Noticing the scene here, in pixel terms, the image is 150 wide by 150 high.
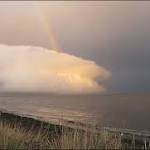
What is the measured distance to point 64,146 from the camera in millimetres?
10977

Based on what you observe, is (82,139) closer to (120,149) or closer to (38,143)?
(120,149)

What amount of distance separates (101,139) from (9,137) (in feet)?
9.05

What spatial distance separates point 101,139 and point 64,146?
1150mm

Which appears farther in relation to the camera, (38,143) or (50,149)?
(38,143)

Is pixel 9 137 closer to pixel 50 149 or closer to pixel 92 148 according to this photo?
pixel 50 149

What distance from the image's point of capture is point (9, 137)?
12086 millimetres

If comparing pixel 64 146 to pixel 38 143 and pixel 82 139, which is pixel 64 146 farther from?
pixel 38 143

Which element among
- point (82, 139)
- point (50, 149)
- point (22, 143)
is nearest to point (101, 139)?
point (82, 139)

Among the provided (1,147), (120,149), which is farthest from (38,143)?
(120,149)

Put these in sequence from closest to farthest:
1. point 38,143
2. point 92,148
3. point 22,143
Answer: point 92,148, point 22,143, point 38,143

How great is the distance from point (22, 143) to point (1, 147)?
0.83 metres

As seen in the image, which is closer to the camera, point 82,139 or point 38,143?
point 82,139

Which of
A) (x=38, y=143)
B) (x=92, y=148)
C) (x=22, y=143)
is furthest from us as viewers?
(x=38, y=143)

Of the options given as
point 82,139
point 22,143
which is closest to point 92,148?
point 82,139
